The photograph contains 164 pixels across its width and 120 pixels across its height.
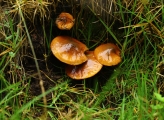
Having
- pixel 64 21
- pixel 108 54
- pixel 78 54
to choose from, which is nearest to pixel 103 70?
pixel 108 54

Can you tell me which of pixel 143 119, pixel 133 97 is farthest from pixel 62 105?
pixel 143 119

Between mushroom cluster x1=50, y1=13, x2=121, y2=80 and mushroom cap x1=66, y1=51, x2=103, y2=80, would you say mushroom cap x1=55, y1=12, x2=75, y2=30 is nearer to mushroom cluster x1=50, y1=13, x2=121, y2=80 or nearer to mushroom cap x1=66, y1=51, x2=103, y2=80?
mushroom cluster x1=50, y1=13, x2=121, y2=80

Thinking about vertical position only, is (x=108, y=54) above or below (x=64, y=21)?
below

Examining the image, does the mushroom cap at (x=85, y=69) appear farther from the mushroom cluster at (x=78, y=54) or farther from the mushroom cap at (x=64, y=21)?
the mushroom cap at (x=64, y=21)

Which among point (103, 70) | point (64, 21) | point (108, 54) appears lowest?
point (103, 70)

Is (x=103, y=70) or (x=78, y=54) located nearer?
(x=78, y=54)

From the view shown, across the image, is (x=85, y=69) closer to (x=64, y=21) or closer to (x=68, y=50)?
(x=68, y=50)

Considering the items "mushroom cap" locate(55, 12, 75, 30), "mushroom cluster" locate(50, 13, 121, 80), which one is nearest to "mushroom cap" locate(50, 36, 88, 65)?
"mushroom cluster" locate(50, 13, 121, 80)

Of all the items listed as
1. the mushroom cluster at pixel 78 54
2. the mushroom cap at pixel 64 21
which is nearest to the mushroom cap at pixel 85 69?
the mushroom cluster at pixel 78 54
